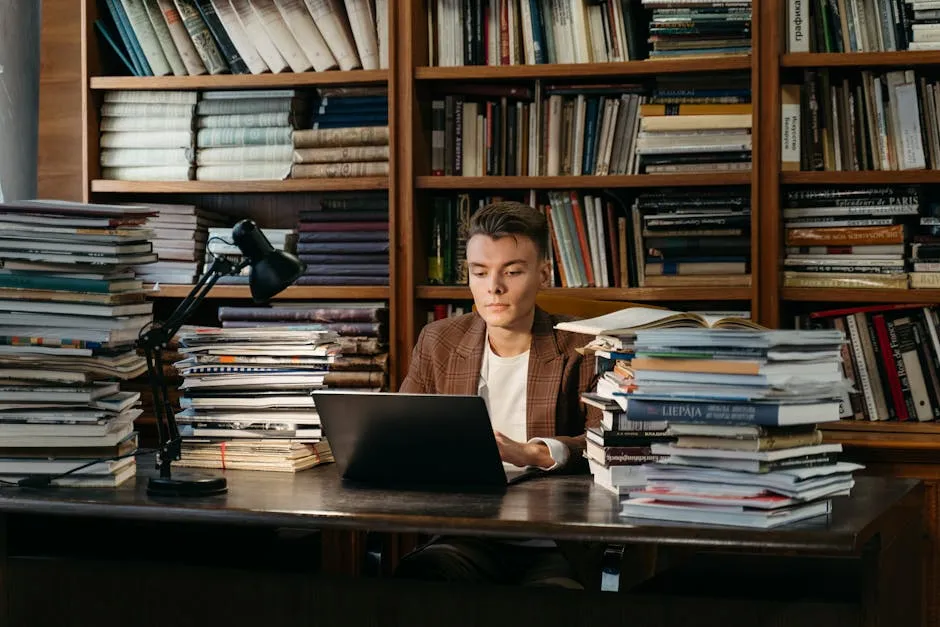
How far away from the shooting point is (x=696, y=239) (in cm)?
348

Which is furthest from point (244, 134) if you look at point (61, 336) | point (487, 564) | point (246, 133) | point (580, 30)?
point (487, 564)

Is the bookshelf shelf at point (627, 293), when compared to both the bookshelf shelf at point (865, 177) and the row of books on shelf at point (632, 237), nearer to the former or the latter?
the row of books on shelf at point (632, 237)

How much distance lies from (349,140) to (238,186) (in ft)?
1.17

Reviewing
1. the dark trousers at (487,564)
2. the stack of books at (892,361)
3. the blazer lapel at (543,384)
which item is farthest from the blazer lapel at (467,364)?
the stack of books at (892,361)

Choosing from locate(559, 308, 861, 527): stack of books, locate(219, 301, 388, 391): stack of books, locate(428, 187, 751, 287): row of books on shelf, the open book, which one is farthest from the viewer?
locate(219, 301, 388, 391): stack of books

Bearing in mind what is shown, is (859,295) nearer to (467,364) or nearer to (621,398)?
(467,364)

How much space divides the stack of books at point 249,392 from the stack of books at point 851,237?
5.03 feet

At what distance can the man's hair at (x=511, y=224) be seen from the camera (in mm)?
2701

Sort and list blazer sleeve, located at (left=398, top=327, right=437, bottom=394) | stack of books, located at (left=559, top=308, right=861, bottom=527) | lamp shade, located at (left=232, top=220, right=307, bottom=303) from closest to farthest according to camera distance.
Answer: stack of books, located at (left=559, top=308, right=861, bottom=527) < lamp shade, located at (left=232, top=220, right=307, bottom=303) < blazer sleeve, located at (left=398, top=327, right=437, bottom=394)

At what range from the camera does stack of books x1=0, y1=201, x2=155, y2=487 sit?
228 centimetres

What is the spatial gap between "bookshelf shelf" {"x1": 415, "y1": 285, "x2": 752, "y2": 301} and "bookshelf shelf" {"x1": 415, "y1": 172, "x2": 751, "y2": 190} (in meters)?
0.29

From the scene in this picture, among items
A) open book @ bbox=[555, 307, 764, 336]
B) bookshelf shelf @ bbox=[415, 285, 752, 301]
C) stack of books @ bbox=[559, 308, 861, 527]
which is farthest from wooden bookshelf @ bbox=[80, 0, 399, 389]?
stack of books @ bbox=[559, 308, 861, 527]

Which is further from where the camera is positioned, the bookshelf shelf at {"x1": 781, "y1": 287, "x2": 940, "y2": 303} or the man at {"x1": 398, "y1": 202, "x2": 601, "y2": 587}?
the bookshelf shelf at {"x1": 781, "y1": 287, "x2": 940, "y2": 303}

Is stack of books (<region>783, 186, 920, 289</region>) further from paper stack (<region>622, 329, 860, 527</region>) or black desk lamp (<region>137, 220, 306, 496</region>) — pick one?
black desk lamp (<region>137, 220, 306, 496</region>)
